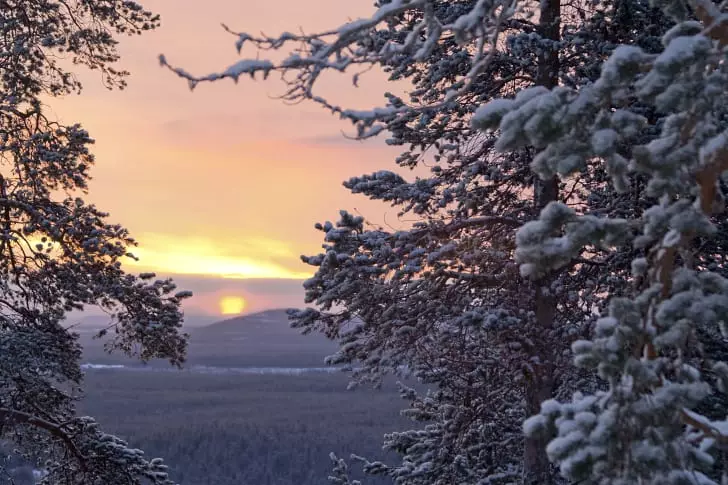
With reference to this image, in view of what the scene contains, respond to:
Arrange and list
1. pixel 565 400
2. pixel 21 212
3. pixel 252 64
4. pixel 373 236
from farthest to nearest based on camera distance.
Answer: pixel 21 212, pixel 565 400, pixel 373 236, pixel 252 64

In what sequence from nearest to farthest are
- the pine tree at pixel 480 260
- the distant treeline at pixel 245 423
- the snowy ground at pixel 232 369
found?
1. the pine tree at pixel 480 260
2. the distant treeline at pixel 245 423
3. the snowy ground at pixel 232 369

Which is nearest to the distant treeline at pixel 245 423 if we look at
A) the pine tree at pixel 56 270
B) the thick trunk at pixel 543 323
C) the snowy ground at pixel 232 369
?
the snowy ground at pixel 232 369

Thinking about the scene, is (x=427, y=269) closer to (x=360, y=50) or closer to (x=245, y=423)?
(x=360, y=50)

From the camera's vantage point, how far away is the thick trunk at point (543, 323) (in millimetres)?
8445

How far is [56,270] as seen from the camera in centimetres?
959

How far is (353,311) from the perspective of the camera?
8648 millimetres

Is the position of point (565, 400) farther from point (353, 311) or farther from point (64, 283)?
point (64, 283)

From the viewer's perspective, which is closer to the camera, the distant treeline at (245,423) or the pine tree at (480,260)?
the pine tree at (480,260)

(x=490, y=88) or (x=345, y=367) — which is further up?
(x=490, y=88)

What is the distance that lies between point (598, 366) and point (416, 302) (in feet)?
16.8

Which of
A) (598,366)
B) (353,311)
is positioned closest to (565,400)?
(353,311)

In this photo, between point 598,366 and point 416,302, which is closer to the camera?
point 598,366

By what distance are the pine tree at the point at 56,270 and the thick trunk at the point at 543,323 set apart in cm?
471

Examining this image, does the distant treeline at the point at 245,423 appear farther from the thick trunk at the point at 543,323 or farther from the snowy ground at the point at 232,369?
the thick trunk at the point at 543,323
